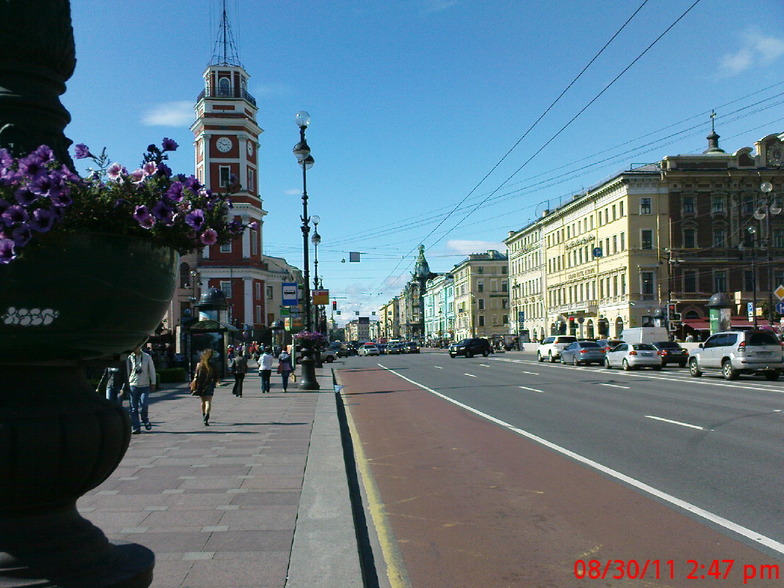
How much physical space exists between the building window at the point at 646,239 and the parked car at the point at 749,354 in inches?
1620

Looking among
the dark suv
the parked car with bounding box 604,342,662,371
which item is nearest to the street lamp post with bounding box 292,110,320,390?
the parked car with bounding box 604,342,662,371

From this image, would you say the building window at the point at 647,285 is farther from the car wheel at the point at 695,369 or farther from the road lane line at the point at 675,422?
the road lane line at the point at 675,422

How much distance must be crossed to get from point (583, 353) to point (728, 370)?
15.9 m

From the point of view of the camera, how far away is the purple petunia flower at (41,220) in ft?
8.80

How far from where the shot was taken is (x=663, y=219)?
222ft

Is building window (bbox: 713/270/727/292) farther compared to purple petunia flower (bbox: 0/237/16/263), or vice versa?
building window (bbox: 713/270/727/292)

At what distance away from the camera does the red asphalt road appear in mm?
5535

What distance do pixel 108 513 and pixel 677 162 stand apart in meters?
68.2

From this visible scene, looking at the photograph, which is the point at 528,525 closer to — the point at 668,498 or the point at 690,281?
the point at 668,498

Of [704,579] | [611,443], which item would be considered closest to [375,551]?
[704,579]

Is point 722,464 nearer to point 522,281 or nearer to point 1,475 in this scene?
point 1,475

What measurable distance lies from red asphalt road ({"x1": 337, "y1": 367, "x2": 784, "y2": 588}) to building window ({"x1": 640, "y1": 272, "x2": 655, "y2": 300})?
194 feet

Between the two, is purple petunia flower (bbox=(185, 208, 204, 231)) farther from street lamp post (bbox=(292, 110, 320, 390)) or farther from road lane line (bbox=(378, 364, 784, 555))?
street lamp post (bbox=(292, 110, 320, 390))

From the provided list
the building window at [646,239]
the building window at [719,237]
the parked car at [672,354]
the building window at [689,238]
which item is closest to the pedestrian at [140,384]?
the parked car at [672,354]
